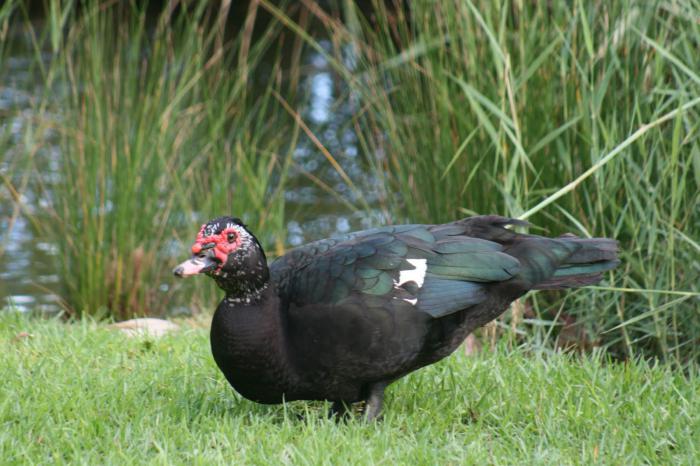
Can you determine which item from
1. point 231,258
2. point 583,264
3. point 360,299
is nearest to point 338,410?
point 360,299

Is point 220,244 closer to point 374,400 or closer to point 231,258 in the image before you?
point 231,258

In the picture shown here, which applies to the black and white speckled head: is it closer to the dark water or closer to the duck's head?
the duck's head

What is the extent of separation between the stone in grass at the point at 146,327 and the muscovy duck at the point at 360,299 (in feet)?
3.51

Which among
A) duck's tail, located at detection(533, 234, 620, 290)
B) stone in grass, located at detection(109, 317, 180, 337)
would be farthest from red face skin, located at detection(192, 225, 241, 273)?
stone in grass, located at detection(109, 317, 180, 337)

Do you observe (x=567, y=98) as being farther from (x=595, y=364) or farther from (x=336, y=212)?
(x=336, y=212)

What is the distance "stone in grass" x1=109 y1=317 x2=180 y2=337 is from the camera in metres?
4.45

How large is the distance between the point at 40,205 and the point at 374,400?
300cm

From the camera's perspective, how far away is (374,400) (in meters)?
3.52

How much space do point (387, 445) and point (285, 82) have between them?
8.12 metres

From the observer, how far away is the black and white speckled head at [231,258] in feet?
11.1

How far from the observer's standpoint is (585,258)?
3598 mm

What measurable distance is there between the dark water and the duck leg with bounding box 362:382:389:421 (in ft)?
6.35

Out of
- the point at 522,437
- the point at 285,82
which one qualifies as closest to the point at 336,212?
the point at 285,82

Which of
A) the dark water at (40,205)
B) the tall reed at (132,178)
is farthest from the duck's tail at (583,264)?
the tall reed at (132,178)
